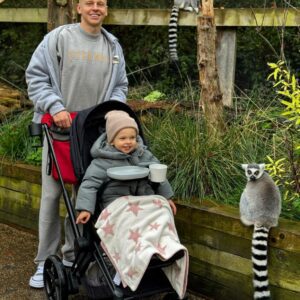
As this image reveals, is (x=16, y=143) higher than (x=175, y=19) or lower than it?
lower

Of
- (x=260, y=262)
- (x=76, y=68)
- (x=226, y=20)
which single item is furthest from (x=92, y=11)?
(x=226, y=20)

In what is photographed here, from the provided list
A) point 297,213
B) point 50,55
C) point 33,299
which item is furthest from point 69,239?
point 297,213

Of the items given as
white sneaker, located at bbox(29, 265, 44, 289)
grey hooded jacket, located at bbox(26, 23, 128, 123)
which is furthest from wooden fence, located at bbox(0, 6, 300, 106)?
white sneaker, located at bbox(29, 265, 44, 289)

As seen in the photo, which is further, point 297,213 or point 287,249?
point 297,213

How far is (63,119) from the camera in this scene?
416 cm

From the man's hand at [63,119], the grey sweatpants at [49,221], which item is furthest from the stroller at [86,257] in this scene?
the grey sweatpants at [49,221]

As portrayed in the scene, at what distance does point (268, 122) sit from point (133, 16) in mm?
3088

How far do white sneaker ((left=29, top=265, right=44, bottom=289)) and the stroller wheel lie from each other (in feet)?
1.22

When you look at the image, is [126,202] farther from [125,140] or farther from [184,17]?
[184,17]

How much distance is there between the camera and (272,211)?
394cm

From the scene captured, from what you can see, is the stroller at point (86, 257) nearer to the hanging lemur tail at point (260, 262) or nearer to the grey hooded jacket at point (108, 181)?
the grey hooded jacket at point (108, 181)

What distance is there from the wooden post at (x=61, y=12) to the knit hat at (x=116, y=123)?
9.07 ft

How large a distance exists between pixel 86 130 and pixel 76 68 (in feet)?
1.60

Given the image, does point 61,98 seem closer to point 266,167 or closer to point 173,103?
point 266,167
